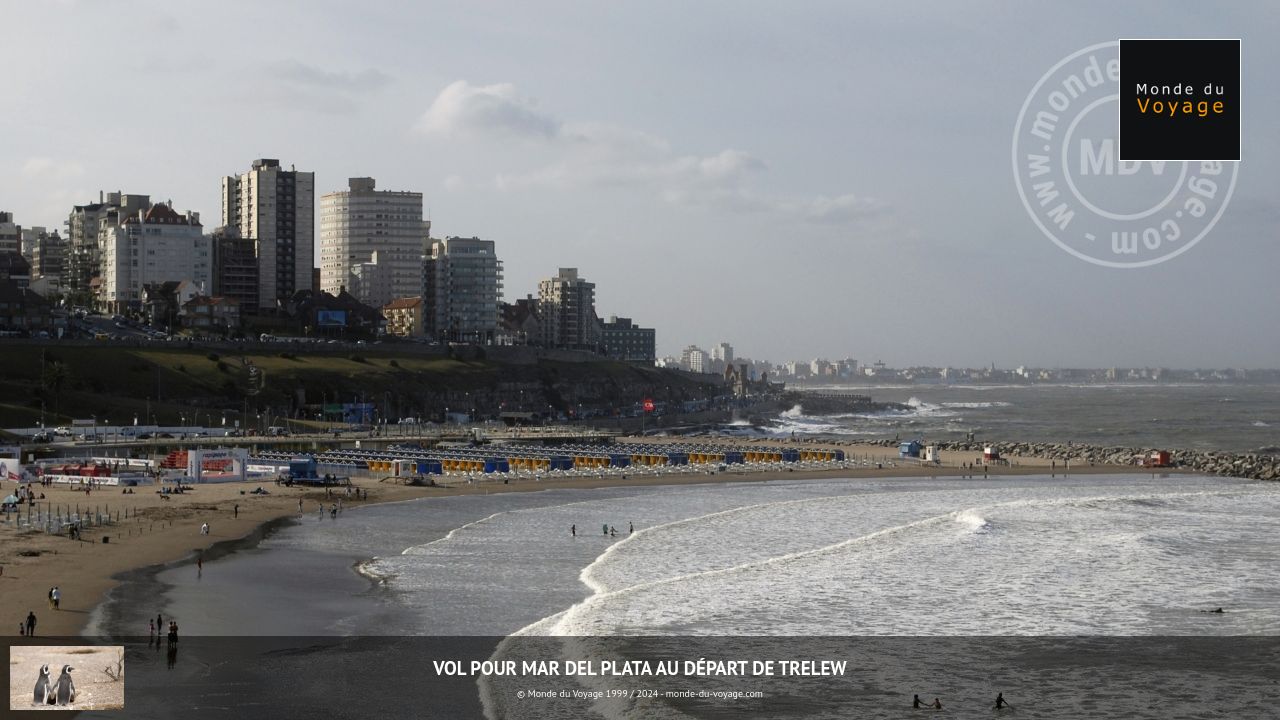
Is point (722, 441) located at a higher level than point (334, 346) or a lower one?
lower

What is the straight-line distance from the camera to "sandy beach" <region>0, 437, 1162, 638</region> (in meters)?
37.2

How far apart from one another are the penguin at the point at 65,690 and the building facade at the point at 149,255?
171 metres

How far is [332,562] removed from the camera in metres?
47.4

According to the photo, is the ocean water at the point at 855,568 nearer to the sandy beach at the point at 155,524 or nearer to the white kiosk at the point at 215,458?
the sandy beach at the point at 155,524

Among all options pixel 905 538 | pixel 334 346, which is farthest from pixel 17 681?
pixel 334 346

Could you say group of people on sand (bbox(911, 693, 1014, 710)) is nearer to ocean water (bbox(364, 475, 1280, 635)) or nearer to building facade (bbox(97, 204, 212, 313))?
ocean water (bbox(364, 475, 1280, 635))

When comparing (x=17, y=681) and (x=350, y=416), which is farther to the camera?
(x=350, y=416)

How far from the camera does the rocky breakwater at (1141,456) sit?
10156cm

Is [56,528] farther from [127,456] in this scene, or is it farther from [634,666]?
[127,456]

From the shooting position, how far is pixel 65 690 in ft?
88.6

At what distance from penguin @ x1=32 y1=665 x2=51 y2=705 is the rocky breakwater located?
308 feet

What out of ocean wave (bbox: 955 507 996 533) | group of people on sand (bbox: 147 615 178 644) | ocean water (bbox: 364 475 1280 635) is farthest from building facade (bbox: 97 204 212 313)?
group of people on sand (bbox: 147 615 178 644)

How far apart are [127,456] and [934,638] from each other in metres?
70.5

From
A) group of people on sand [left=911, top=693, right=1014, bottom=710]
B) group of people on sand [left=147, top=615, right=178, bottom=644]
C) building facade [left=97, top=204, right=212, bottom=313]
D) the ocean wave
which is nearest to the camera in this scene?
group of people on sand [left=911, top=693, right=1014, bottom=710]
